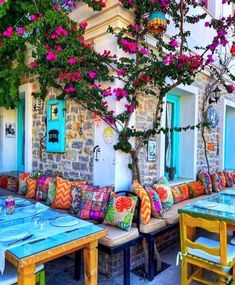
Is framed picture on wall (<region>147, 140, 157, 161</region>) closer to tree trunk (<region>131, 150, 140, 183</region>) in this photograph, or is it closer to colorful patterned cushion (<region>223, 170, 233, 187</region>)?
tree trunk (<region>131, 150, 140, 183</region>)

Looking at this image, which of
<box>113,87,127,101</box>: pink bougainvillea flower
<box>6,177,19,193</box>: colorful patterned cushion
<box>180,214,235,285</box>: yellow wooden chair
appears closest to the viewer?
<box>180,214,235,285</box>: yellow wooden chair

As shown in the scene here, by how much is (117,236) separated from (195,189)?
2390 mm

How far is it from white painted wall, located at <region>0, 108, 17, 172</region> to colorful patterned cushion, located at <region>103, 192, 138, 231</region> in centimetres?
358

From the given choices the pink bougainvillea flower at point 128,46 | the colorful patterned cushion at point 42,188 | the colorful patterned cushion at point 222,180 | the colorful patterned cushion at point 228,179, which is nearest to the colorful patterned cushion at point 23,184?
the colorful patterned cushion at point 42,188

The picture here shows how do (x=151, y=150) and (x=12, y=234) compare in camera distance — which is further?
(x=151, y=150)

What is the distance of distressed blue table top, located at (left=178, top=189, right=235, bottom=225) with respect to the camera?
268 cm

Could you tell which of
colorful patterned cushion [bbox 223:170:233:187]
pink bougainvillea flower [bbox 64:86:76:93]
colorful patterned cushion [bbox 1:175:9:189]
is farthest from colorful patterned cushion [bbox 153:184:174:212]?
colorful patterned cushion [bbox 1:175:9:189]

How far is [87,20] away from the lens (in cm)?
373

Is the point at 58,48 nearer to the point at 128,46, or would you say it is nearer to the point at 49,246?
the point at 128,46

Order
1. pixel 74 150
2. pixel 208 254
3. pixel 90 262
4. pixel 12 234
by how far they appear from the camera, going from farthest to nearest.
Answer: pixel 74 150 < pixel 208 254 < pixel 90 262 < pixel 12 234

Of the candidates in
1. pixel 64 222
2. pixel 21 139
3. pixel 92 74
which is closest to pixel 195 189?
pixel 92 74

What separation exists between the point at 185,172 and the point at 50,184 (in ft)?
8.66

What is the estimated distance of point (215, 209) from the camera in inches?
115

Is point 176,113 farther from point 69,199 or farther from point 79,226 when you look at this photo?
point 79,226
